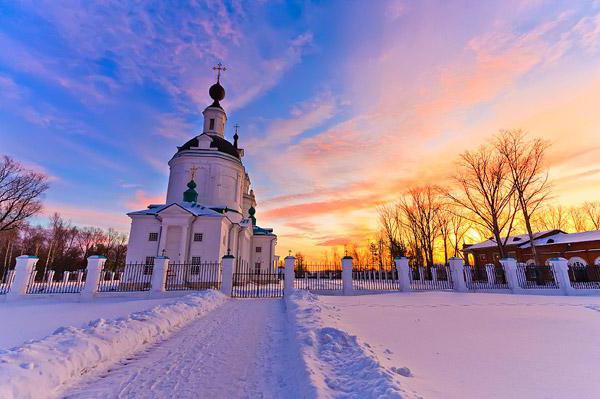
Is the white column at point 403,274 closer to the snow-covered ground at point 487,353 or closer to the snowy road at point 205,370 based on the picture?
the snow-covered ground at point 487,353

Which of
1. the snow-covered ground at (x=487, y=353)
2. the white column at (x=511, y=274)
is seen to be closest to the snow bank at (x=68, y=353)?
the snow-covered ground at (x=487, y=353)

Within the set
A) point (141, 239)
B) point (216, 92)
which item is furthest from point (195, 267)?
point (216, 92)

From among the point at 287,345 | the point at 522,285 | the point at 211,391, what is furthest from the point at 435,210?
the point at 211,391

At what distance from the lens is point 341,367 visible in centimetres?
377

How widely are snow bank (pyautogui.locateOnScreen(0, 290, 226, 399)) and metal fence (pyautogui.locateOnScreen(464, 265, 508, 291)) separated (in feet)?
59.5

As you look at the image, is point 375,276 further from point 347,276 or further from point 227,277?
point 227,277

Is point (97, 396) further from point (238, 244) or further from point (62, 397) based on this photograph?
point (238, 244)

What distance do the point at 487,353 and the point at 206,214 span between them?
22.1 metres

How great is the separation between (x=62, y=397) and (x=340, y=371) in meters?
3.25

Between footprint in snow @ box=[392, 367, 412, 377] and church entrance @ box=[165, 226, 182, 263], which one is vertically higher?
church entrance @ box=[165, 226, 182, 263]

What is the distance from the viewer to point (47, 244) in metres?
48.8

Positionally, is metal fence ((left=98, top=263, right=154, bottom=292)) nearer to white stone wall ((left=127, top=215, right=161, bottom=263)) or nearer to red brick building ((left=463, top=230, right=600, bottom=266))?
white stone wall ((left=127, top=215, right=161, bottom=263))

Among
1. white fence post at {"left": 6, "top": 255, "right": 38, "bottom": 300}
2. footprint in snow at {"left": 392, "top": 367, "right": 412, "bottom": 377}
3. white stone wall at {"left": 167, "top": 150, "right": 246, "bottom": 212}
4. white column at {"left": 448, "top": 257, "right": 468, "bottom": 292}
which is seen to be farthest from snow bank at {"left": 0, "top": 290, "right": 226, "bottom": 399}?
white stone wall at {"left": 167, "top": 150, "right": 246, "bottom": 212}

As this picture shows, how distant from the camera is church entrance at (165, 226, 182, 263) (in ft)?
75.5
